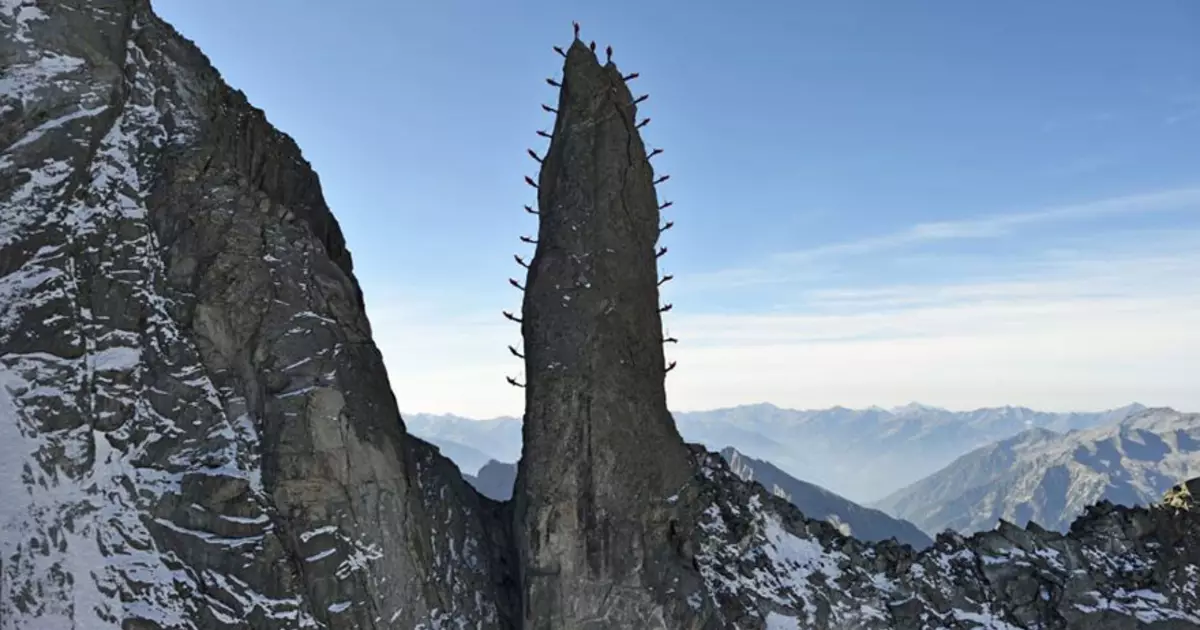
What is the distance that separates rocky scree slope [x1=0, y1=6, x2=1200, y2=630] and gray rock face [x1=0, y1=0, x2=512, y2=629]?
0.35 feet

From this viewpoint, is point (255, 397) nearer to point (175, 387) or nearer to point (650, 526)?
point (175, 387)

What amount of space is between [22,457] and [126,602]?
7.85m

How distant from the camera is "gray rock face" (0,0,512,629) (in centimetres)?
3347

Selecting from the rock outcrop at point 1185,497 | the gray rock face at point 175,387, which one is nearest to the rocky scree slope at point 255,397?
the gray rock face at point 175,387

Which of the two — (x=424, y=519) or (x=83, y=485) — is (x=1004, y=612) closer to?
(x=424, y=519)

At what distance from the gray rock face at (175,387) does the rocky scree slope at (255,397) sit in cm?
11

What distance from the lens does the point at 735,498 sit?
1967 inches

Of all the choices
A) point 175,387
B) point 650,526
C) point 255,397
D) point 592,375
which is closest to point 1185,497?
point 650,526

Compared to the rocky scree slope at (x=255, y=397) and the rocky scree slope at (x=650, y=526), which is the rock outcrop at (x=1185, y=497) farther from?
the rocky scree slope at (x=255, y=397)

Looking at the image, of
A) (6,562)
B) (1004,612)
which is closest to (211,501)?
(6,562)

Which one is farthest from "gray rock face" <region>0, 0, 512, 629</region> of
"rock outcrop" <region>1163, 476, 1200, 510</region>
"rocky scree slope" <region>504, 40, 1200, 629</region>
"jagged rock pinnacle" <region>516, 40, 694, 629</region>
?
"rock outcrop" <region>1163, 476, 1200, 510</region>

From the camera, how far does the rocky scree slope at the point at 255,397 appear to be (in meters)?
34.0

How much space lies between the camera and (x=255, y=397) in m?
36.8

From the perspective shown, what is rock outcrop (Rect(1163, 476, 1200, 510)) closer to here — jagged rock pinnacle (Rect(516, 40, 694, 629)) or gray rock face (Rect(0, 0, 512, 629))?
jagged rock pinnacle (Rect(516, 40, 694, 629))
